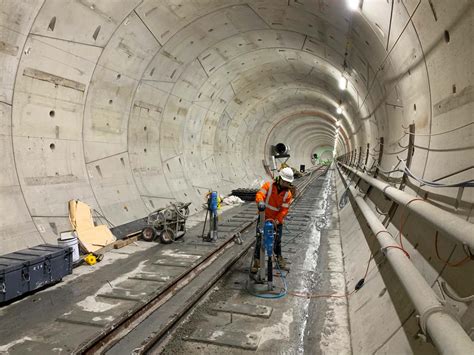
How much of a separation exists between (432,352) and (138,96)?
955cm

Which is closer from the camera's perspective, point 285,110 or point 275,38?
point 275,38

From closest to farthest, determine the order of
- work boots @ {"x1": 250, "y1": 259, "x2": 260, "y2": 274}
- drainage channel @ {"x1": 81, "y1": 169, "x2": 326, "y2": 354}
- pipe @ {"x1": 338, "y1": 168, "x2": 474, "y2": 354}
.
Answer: pipe @ {"x1": 338, "y1": 168, "x2": 474, "y2": 354} → drainage channel @ {"x1": 81, "y1": 169, "x2": 326, "y2": 354} → work boots @ {"x1": 250, "y1": 259, "x2": 260, "y2": 274}

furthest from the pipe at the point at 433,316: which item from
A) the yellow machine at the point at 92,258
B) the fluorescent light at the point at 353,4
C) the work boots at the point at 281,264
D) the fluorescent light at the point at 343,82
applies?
the fluorescent light at the point at 343,82

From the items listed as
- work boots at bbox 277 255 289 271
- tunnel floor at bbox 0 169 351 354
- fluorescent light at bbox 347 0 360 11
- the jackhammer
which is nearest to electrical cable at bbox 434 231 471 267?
tunnel floor at bbox 0 169 351 354

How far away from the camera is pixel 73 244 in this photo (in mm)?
7523

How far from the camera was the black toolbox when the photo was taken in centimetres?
553

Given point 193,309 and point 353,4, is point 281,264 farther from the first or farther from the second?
point 353,4

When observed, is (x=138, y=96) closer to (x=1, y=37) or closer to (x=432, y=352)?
(x=1, y=37)

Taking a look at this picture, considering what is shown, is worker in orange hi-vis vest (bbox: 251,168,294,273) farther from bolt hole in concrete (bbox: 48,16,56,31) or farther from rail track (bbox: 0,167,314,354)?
bolt hole in concrete (bbox: 48,16,56,31)

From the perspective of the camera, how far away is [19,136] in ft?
23.8

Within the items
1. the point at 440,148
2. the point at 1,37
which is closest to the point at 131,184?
the point at 1,37

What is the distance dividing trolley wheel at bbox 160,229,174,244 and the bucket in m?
2.22

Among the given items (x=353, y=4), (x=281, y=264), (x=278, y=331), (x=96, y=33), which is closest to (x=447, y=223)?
(x=278, y=331)

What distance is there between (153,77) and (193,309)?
7349 millimetres
